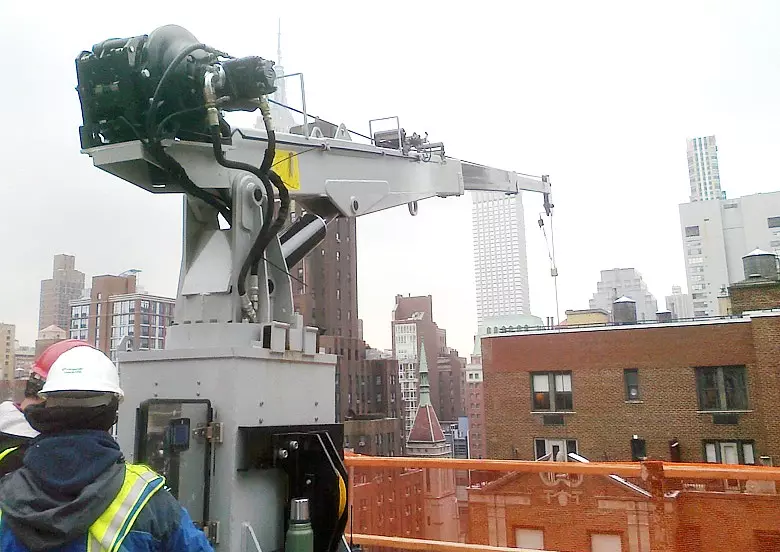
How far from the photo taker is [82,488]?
1.94 m

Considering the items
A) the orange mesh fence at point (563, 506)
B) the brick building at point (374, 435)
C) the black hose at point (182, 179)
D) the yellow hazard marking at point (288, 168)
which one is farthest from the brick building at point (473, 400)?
the black hose at point (182, 179)

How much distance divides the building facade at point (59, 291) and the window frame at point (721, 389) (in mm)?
33213

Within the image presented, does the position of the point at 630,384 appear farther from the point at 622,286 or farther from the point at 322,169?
the point at 622,286

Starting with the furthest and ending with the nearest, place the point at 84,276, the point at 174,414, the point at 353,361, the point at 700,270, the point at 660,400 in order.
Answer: the point at 700,270 → the point at 353,361 → the point at 84,276 → the point at 660,400 → the point at 174,414

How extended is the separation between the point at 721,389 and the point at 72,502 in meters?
31.3

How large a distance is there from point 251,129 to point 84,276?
40295 mm

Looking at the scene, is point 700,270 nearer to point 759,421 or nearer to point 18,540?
point 759,421

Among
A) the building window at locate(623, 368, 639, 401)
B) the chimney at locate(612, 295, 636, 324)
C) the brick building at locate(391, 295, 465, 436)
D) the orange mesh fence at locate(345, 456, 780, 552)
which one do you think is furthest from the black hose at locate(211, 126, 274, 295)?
the brick building at locate(391, 295, 465, 436)

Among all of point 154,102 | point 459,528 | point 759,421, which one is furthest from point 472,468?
point 759,421

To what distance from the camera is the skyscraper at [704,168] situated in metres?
145

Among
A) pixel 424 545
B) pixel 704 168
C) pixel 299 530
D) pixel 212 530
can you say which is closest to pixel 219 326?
pixel 212 530

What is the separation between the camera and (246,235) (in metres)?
4.40

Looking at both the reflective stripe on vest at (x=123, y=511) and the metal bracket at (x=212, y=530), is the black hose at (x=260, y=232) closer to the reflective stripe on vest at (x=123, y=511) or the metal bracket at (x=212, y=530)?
the metal bracket at (x=212, y=530)

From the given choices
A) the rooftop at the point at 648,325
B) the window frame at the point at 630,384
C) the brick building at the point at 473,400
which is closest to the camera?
the rooftop at the point at 648,325
